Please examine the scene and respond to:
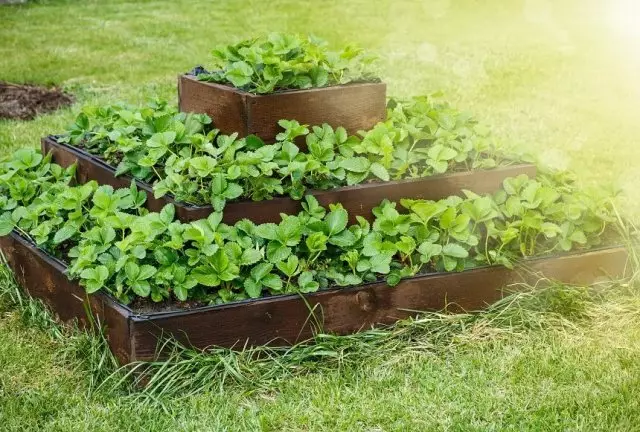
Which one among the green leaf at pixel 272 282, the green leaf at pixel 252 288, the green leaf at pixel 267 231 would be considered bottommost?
the green leaf at pixel 252 288

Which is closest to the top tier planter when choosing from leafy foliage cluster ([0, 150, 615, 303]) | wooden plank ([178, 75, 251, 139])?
wooden plank ([178, 75, 251, 139])

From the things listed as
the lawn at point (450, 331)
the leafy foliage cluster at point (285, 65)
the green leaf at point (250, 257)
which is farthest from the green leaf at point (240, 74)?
the lawn at point (450, 331)

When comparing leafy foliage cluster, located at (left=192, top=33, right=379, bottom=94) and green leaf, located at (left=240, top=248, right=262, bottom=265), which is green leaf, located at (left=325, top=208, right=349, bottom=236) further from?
leafy foliage cluster, located at (left=192, top=33, right=379, bottom=94)

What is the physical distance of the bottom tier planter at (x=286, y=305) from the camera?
2746mm

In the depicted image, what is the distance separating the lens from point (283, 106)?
3.36 m

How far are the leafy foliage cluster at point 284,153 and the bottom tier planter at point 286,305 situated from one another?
440 mm

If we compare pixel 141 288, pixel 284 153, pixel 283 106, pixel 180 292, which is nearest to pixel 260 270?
pixel 180 292

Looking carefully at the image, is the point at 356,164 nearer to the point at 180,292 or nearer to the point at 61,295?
the point at 180,292

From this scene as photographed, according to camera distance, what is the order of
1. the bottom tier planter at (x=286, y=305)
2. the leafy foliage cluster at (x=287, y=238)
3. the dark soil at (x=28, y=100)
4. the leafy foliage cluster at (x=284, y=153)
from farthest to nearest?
the dark soil at (x=28, y=100) → the leafy foliage cluster at (x=284, y=153) → the leafy foliage cluster at (x=287, y=238) → the bottom tier planter at (x=286, y=305)

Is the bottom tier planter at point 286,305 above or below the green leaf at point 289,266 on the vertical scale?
below

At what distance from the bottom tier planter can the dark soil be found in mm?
3024

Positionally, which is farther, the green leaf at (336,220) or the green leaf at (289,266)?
the green leaf at (336,220)

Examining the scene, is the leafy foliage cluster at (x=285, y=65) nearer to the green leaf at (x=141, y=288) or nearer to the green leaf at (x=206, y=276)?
the green leaf at (x=206, y=276)

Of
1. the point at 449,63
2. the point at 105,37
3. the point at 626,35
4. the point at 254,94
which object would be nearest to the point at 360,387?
the point at 254,94
